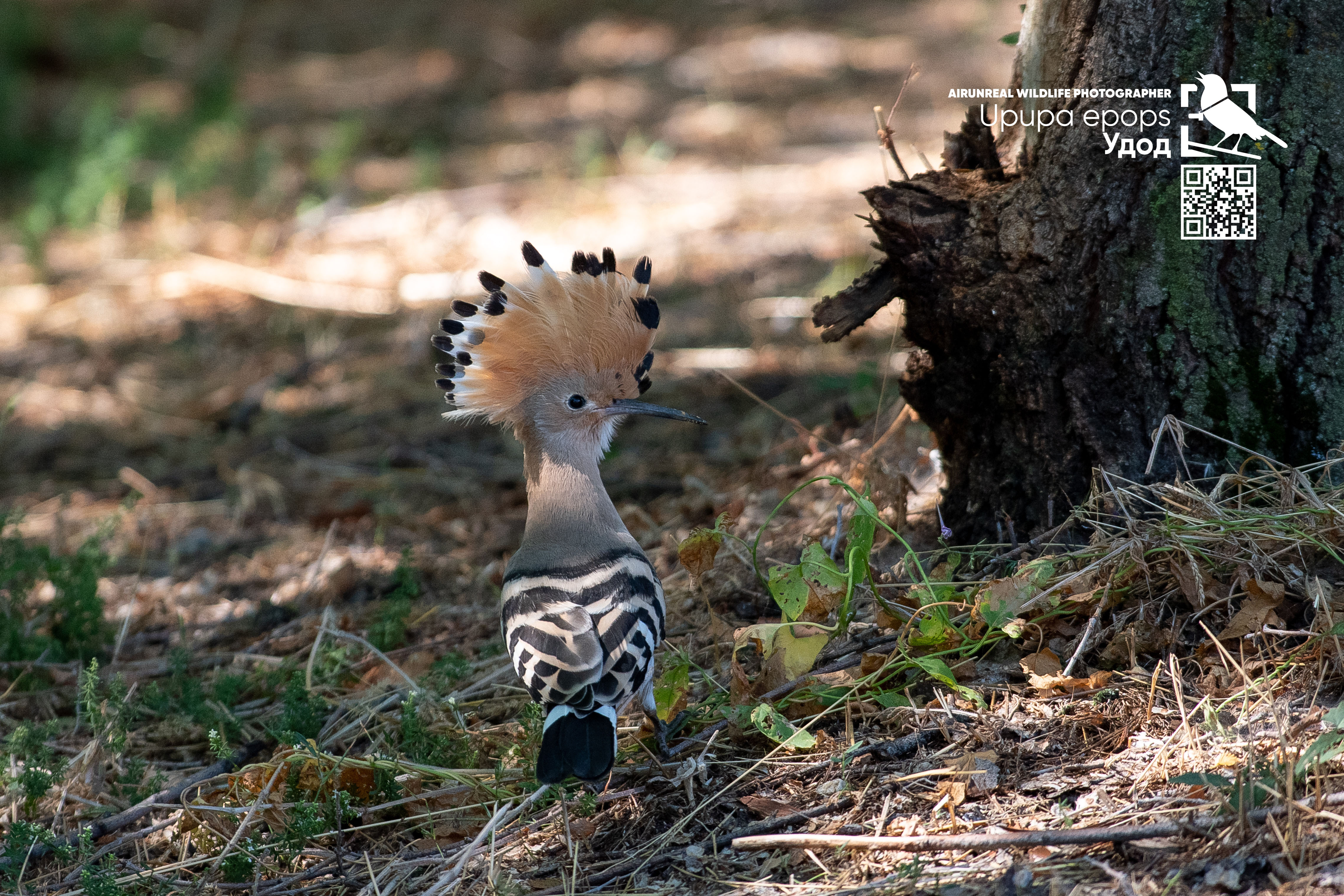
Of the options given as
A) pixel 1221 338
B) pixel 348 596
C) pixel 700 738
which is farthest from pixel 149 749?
pixel 1221 338

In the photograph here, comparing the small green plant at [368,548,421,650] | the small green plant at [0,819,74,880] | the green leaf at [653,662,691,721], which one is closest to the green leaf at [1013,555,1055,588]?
the green leaf at [653,662,691,721]

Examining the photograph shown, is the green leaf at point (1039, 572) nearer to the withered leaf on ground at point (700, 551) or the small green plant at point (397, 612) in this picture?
the withered leaf on ground at point (700, 551)

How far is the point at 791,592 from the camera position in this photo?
2.77 meters

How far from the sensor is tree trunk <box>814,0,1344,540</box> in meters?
2.74

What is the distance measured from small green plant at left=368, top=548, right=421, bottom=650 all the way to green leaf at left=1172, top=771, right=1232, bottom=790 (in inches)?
89.2

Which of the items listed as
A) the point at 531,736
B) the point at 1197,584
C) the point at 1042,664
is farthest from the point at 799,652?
the point at 1197,584

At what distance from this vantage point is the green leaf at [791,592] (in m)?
2.76

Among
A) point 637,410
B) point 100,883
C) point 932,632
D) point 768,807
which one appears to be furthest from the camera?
point 637,410

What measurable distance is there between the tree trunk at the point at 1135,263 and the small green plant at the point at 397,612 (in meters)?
1.81

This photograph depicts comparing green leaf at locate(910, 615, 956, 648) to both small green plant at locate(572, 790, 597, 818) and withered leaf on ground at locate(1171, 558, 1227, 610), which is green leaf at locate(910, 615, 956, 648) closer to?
withered leaf on ground at locate(1171, 558, 1227, 610)

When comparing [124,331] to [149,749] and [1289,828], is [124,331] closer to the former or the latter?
[149,749]

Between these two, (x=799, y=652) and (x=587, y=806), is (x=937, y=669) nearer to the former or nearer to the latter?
(x=799, y=652)

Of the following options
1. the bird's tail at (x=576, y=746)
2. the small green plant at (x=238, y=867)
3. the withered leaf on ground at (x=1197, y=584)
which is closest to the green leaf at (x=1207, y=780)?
the withered leaf on ground at (x=1197, y=584)

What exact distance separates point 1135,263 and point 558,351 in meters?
1.52
